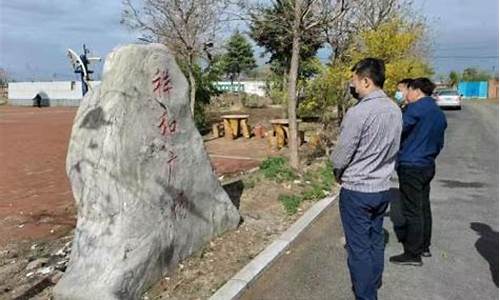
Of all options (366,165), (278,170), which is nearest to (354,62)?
(278,170)

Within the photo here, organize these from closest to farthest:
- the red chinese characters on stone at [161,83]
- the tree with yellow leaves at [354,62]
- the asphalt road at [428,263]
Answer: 1. the asphalt road at [428,263]
2. the red chinese characters on stone at [161,83]
3. the tree with yellow leaves at [354,62]

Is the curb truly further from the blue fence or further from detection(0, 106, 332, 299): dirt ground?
the blue fence

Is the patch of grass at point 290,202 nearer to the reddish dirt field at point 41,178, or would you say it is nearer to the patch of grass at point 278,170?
the patch of grass at point 278,170

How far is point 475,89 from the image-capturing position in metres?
60.1

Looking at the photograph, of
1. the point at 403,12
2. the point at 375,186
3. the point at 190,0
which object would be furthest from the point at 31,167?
the point at 403,12

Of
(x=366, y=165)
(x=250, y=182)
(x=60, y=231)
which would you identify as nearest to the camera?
(x=366, y=165)

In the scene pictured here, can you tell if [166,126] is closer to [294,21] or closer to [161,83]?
[161,83]

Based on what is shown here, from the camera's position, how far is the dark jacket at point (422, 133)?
16.5ft

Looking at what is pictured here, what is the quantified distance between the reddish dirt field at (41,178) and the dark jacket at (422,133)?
4.15m

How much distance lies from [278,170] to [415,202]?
3848mm

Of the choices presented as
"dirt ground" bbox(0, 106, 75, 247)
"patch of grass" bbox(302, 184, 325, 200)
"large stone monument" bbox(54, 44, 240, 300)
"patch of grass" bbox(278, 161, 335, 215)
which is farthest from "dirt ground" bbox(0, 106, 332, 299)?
"large stone monument" bbox(54, 44, 240, 300)

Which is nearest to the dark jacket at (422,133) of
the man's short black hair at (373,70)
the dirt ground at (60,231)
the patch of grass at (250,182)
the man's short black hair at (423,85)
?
the man's short black hair at (423,85)

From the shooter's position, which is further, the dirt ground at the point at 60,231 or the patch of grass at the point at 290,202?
the patch of grass at the point at 290,202

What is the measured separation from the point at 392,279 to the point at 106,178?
2.73 m
